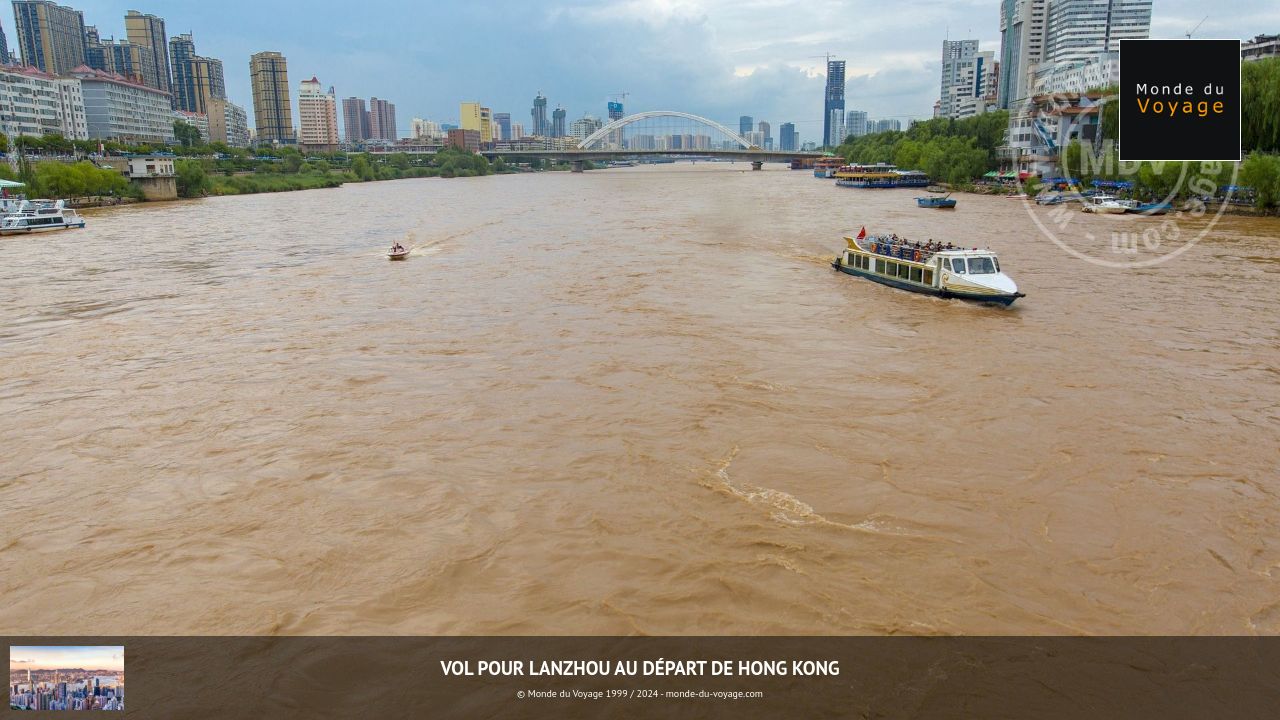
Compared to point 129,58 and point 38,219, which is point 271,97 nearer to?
point 129,58

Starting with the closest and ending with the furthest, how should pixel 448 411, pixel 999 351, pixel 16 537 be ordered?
pixel 16 537
pixel 448 411
pixel 999 351

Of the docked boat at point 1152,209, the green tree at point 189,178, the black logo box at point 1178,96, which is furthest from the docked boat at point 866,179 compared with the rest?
the black logo box at point 1178,96

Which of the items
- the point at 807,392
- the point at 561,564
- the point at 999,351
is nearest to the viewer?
the point at 561,564

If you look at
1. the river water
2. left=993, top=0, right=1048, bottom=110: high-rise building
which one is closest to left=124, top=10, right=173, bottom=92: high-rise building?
left=993, top=0, right=1048, bottom=110: high-rise building

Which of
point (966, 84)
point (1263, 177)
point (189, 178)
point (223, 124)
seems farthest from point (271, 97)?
point (1263, 177)
